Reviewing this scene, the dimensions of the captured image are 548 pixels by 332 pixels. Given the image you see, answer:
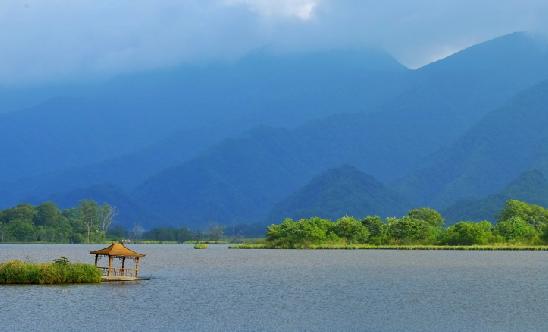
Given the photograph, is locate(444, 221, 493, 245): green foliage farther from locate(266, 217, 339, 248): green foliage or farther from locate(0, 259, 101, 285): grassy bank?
locate(0, 259, 101, 285): grassy bank

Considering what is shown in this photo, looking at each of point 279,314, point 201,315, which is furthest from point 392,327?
point 201,315

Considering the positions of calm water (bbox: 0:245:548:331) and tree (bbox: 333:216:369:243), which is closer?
calm water (bbox: 0:245:548:331)

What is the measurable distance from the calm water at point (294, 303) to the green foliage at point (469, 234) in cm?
9197

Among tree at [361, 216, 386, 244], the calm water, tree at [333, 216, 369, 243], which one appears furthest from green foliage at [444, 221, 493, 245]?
the calm water

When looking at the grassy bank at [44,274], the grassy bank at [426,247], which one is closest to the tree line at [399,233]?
the grassy bank at [426,247]

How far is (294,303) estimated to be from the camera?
196 feet

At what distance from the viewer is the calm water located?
47.6m

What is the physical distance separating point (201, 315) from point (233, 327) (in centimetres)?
667

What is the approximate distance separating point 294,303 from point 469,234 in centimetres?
13299

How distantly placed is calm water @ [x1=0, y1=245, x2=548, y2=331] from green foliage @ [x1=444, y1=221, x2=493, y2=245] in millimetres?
91970

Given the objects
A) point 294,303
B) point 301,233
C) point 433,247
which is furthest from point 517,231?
point 294,303

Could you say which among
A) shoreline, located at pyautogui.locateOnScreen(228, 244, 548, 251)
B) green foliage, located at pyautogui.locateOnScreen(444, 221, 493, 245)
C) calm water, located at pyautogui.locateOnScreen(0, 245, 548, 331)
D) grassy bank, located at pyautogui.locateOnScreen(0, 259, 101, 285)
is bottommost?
calm water, located at pyautogui.locateOnScreen(0, 245, 548, 331)

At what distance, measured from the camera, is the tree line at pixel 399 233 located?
184875mm

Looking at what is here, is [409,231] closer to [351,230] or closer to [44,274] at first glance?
[351,230]
